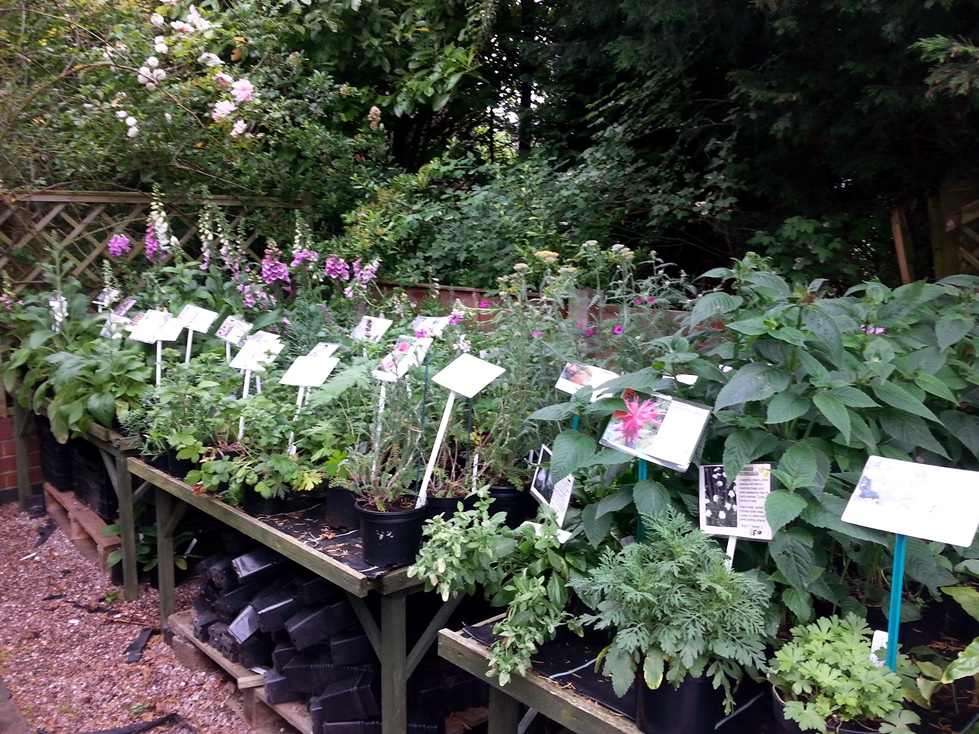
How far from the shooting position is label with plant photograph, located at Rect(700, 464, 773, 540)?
147 cm

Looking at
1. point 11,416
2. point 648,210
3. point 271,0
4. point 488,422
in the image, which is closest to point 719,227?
point 648,210

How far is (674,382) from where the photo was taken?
66.9 inches

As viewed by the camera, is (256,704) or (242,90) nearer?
(256,704)

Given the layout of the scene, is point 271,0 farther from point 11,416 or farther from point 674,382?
point 674,382

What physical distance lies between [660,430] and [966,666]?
654 mm

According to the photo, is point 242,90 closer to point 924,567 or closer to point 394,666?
point 394,666

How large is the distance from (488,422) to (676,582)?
3.29 ft

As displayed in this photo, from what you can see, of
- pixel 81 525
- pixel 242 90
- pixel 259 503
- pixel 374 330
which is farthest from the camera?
pixel 242 90

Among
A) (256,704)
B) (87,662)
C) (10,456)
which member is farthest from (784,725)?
(10,456)

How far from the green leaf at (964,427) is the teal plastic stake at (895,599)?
505 mm

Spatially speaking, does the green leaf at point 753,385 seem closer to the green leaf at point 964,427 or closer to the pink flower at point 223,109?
the green leaf at point 964,427

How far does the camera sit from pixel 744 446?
1504mm

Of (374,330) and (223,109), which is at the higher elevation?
(223,109)

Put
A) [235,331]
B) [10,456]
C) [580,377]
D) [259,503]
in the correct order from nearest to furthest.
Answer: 1. [580,377]
2. [259,503]
3. [235,331]
4. [10,456]
